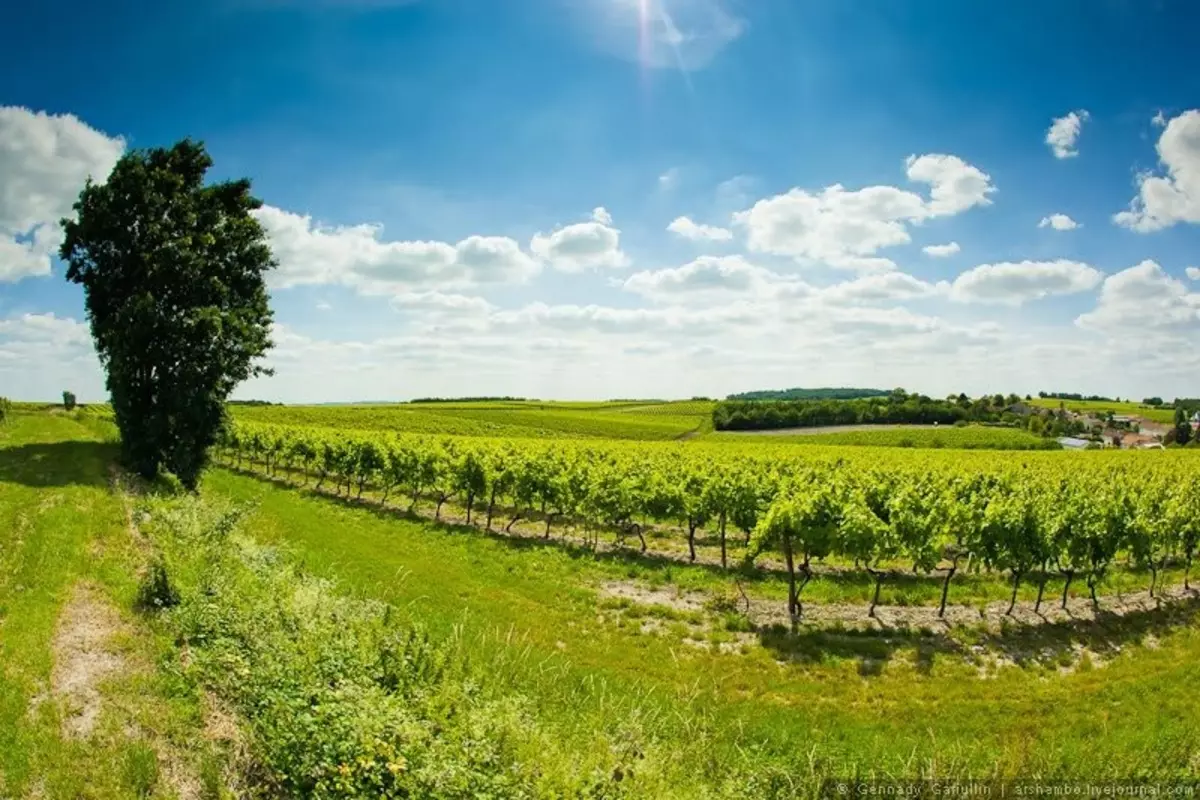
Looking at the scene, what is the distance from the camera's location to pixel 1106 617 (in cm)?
2005

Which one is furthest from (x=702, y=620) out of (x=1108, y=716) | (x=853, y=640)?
(x=1108, y=716)

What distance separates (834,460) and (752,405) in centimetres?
8530

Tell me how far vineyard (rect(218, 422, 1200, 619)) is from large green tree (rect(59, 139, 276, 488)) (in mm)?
3551

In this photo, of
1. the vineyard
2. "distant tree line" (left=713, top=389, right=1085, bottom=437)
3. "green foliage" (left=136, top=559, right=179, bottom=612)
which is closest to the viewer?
"green foliage" (left=136, top=559, right=179, bottom=612)

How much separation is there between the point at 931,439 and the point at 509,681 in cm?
9848

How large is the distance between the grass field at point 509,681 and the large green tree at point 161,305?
6990 mm

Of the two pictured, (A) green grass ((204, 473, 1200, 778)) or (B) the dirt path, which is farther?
(A) green grass ((204, 473, 1200, 778))

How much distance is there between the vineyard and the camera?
64.7ft

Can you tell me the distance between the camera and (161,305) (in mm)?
29688

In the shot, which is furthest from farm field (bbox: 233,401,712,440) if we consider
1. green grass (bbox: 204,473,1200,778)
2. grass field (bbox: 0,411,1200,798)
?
green grass (bbox: 204,473,1200,778)

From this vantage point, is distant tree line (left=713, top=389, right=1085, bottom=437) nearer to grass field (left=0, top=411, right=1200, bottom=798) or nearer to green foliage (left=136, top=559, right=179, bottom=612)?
grass field (left=0, top=411, right=1200, bottom=798)

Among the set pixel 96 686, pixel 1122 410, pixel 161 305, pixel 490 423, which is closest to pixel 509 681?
pixel 96 686

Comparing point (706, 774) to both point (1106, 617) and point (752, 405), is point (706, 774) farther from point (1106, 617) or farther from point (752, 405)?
point (752, 405)

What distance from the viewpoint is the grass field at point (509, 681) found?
8180mm
